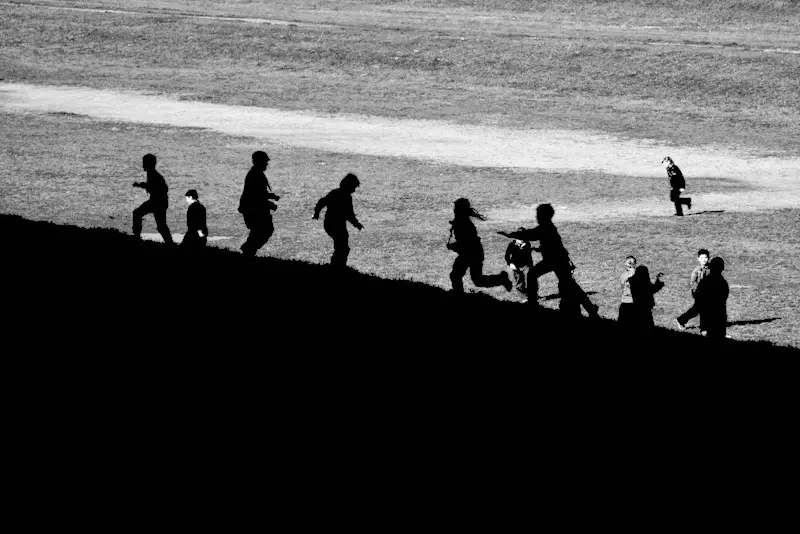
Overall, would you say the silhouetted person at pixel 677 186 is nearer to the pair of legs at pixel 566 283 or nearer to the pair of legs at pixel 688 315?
the pair of legs at pixel 688 315

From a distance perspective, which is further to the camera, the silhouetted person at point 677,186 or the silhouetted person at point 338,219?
the silhouetted person at point 677,186

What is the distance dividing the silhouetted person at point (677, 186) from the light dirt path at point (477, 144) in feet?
1.33

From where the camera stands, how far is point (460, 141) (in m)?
31.5

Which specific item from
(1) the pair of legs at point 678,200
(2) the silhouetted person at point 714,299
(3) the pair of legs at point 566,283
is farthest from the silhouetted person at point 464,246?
(1) the pair of legs at point 678,200

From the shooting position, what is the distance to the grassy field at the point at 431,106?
67.5 feet

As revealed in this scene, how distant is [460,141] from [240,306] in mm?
21878

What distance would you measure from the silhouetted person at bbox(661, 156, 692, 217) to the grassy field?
0.43m

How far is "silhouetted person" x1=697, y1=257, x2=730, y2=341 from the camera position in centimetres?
1403

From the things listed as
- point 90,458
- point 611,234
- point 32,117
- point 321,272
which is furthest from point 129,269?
point 32,117

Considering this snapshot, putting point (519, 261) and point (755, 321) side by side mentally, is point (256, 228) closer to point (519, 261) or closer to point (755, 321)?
point (519, 261)

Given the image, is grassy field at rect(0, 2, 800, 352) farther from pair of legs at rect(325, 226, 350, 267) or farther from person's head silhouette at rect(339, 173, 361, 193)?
person's head silhouette at rect(339, 173, 361, 193)

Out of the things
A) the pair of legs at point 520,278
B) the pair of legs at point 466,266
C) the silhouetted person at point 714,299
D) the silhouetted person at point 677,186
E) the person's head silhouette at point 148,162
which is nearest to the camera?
the silhouetted person at point 714,299

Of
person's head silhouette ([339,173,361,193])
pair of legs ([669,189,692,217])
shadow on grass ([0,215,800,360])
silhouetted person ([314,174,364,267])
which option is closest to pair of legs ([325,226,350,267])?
silhouetted person ([314,174,364,267])

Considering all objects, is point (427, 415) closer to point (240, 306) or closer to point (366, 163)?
point (240, 306)
